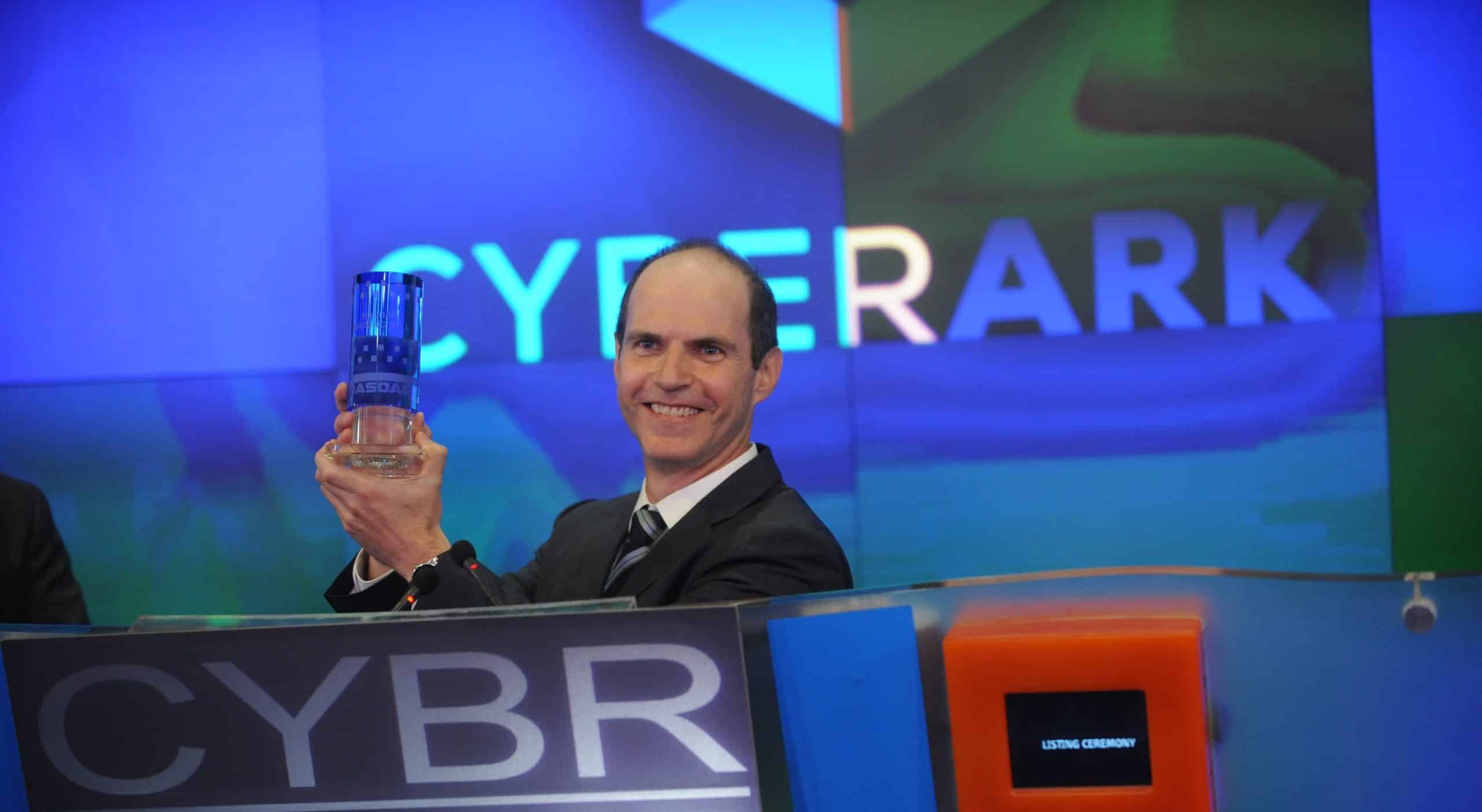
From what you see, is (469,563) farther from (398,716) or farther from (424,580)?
(398,716)

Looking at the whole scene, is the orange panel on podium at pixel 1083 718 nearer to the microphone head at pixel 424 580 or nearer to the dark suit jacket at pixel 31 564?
the microphone head at pixel 424 580

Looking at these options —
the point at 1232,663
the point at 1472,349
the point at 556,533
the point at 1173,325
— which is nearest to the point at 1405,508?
the point at 1472,349

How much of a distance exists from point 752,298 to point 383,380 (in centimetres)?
68

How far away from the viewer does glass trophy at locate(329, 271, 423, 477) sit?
1553 millimetres

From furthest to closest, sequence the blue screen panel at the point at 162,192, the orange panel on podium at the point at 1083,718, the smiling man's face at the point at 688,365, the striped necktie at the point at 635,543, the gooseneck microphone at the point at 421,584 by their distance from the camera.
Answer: the blue screen panel at the point at 162,192, the smiling man's face at the point at 688,365, the striped necktie at the point at 635,543, the gooseneck microphone at the point at 421,584, the orange panel on podium at the point at 1083,718

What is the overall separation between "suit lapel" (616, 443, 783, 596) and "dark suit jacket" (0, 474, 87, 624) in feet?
5.31

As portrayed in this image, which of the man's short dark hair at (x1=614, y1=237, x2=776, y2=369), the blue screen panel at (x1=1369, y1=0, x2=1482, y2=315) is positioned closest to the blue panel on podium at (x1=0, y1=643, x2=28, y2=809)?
the man's short dark hair at (x1=614, y1=237, x2=776, y2=369)

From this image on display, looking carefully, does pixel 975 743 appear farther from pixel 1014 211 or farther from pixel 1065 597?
pixel 1014 211

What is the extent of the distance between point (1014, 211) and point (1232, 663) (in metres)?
2.99

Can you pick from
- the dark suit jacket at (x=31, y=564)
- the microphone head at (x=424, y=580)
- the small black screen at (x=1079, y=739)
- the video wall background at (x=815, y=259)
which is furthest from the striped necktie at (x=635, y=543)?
the video wall background at (x=815, y=259)

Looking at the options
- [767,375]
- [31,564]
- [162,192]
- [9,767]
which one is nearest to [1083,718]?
[9,767]

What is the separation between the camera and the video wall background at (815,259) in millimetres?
3732

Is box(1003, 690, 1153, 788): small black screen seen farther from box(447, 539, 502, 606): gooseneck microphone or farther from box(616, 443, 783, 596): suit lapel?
box(616, 443, 783, 596): suit lapel

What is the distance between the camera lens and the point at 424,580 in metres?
1.46
